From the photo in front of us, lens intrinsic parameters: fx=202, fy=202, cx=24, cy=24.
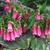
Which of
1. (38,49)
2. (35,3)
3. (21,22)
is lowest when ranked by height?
(38,49)

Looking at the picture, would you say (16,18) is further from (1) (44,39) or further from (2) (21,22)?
(1) (44,39)

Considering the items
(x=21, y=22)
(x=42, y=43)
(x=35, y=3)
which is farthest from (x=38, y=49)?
(x=35, y=3)

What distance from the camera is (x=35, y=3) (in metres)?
1.42

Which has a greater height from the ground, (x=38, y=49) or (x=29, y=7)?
(x=29, y=7)

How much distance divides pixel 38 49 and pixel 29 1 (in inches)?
13.8

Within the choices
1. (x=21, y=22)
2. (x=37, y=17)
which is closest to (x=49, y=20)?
(x=37, y=17)

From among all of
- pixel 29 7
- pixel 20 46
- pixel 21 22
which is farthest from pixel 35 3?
pixel 20 46

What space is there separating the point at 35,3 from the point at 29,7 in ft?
0.17

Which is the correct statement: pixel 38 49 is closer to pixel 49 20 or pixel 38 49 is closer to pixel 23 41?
pixel 23 41

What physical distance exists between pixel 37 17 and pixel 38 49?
0.82 feet

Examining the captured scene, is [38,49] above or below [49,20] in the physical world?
below

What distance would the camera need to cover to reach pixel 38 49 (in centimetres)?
138

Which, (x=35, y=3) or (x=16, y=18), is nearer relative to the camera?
(x=16, y=18)

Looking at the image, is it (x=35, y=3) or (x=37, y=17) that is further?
(x=35, y=3)
